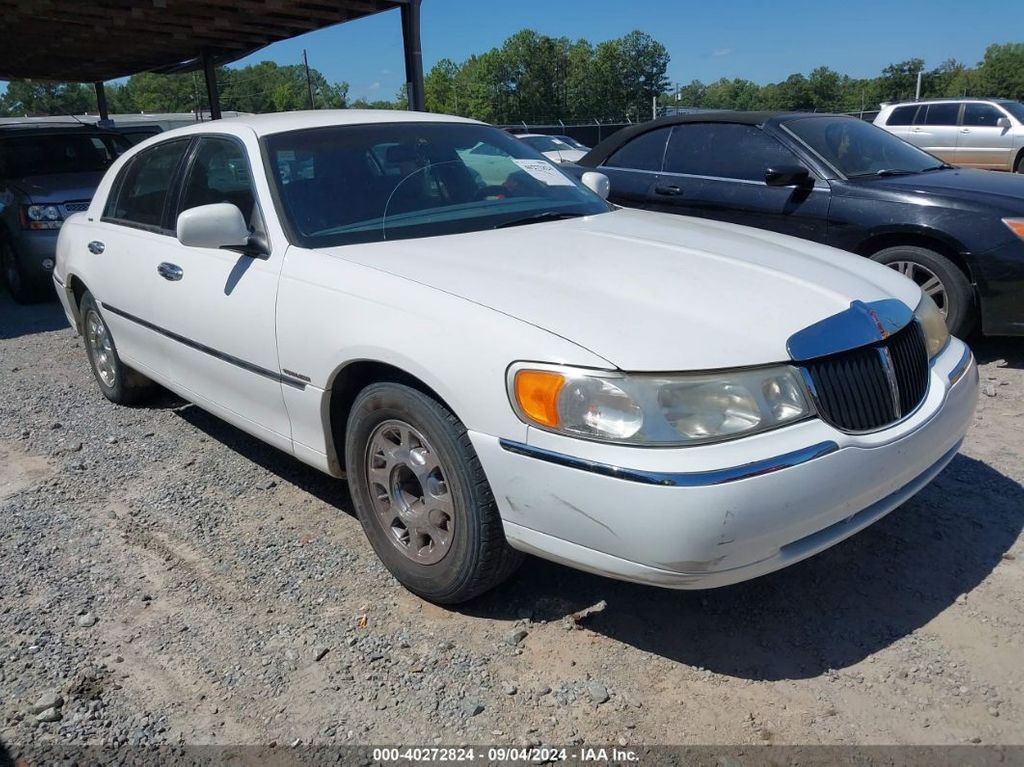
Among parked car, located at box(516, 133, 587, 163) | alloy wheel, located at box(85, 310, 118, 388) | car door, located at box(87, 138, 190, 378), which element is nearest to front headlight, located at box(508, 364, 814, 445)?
car door, located at box(87, 138, 190, 378)

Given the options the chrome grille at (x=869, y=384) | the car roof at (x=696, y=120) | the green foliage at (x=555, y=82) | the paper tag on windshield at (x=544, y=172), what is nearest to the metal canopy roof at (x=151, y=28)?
the car roof at (x=696, y=120)

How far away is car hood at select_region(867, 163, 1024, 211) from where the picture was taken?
16.7 ft

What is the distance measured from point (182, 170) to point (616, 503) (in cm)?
296

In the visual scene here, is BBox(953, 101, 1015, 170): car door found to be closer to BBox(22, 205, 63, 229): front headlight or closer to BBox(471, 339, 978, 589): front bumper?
BBox(22, 205, 63, 229): front headlight

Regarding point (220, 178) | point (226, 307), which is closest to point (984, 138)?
point (220, 178)

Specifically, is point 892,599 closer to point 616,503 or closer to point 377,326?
point 616,503

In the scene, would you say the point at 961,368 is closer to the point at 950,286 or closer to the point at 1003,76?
the point at 950,286

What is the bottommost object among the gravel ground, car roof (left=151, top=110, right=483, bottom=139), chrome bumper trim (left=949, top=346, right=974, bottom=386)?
the gravel ground

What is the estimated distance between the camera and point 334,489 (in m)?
3.92

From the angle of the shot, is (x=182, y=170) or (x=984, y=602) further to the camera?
(x=182, y=170)

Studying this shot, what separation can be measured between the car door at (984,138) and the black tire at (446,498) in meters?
15.7

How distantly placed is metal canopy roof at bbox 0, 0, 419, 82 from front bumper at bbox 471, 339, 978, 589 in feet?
32.1

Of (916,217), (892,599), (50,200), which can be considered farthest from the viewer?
(50,200)

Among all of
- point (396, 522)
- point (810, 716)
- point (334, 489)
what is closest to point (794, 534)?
point (810, 716)
